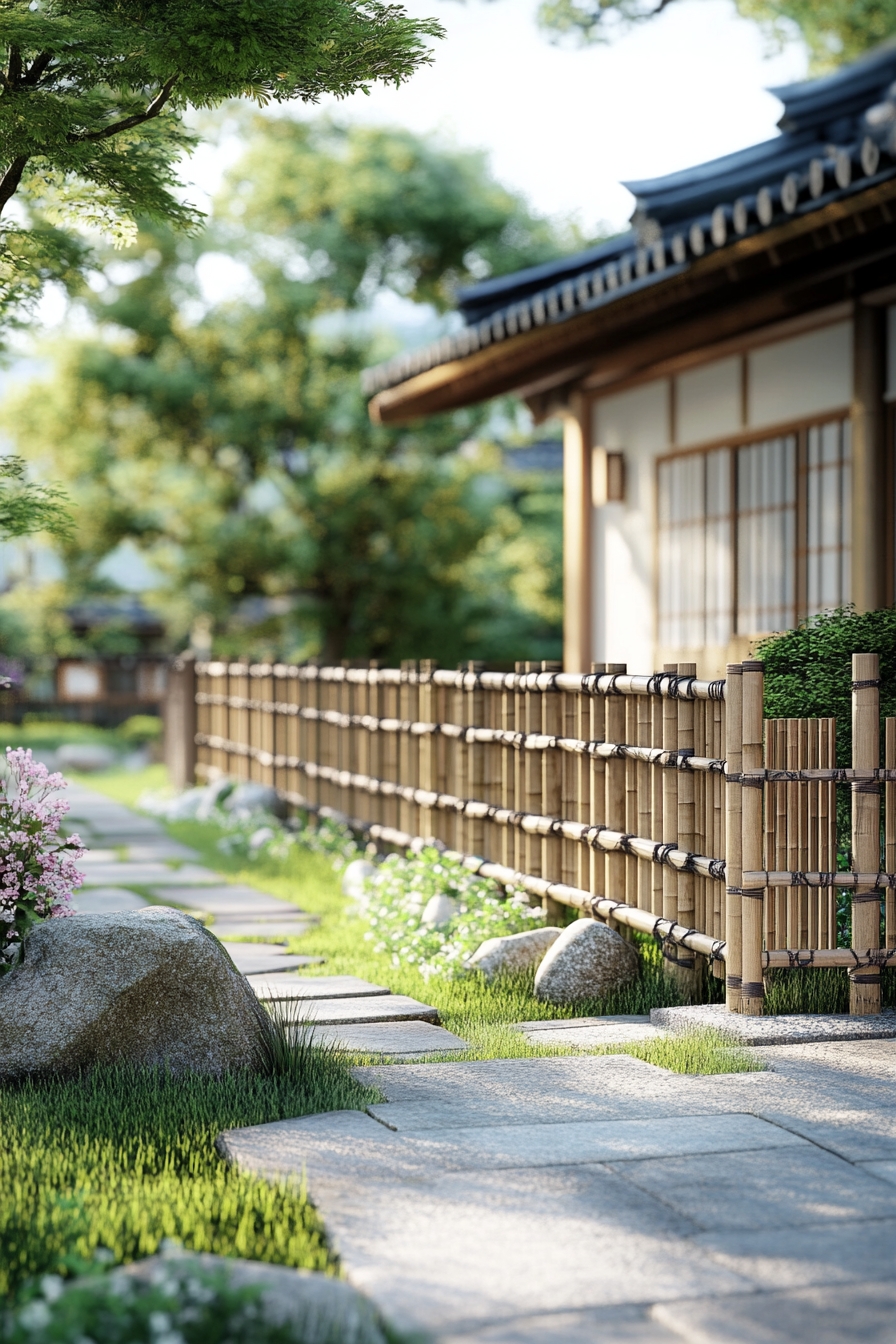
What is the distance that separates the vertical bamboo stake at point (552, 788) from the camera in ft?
24.8

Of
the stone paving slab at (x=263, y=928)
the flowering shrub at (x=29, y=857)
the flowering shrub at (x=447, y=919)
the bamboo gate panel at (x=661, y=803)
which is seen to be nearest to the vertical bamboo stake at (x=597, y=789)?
the bamboo gate panel at (x=661, y=803)

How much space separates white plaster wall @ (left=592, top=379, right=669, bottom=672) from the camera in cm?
1088

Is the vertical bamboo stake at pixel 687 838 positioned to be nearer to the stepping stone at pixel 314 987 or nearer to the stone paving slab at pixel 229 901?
the stepping stone at pixel 314 987

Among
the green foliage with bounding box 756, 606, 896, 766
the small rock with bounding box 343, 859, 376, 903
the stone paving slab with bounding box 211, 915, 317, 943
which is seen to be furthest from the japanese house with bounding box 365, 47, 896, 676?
the stone paving slab with bounding box 211, 915, 317, 943

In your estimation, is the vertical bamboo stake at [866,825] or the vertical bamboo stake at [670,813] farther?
the vertical bamboo stake at [670,813]

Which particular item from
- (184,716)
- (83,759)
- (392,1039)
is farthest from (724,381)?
(83,759)

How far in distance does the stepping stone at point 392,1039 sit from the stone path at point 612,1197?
0.97 feet

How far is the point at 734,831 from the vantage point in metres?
5.61

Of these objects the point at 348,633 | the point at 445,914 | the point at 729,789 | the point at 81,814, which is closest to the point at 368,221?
the point at 348,633

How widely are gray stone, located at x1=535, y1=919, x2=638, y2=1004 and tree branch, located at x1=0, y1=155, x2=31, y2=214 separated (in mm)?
3793

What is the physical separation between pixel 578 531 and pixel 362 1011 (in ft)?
21.1

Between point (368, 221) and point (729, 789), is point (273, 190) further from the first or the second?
point (729, 789)

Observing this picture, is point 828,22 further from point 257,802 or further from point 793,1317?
point 793,1317

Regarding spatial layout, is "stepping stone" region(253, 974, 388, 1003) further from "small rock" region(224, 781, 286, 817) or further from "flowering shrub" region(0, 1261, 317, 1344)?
"small rock" region(224, 781, 286, 817)
